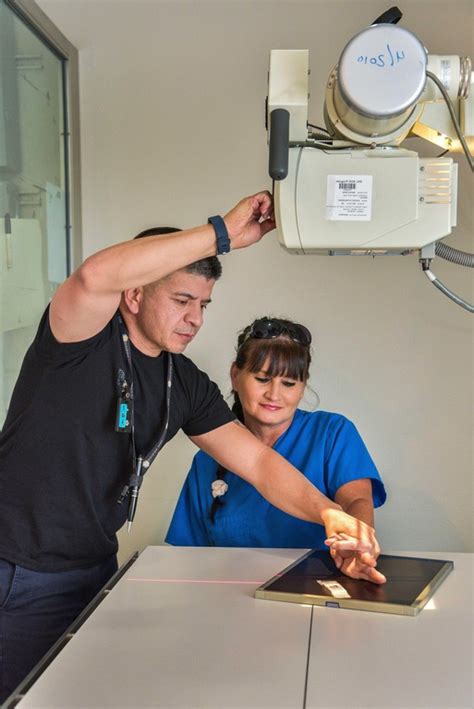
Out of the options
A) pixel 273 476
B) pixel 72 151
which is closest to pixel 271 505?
pixel 273 476

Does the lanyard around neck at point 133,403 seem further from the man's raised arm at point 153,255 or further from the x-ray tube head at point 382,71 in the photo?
the x-ray tube head at point 382,71

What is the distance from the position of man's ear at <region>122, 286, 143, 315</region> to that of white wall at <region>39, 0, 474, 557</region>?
1174 millimetres

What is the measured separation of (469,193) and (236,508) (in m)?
1.47

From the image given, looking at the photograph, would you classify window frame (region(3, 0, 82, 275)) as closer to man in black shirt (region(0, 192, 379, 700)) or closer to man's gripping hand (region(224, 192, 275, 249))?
man in black shirt (region(0, 192, 379, 700))

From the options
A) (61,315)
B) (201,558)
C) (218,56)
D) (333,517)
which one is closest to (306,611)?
(333,517)

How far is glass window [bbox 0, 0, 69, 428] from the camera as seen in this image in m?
2.39

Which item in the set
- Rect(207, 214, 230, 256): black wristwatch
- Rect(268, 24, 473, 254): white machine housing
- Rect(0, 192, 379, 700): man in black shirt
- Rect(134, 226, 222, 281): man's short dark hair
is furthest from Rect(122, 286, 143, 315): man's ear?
Rect(268, 24, 473, 254): white machine housing

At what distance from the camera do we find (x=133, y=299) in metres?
1.74

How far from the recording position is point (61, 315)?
1488 millimetres

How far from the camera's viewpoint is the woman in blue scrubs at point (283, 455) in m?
2.14

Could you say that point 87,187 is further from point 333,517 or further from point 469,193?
point 333,517

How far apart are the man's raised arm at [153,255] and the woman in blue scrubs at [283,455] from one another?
87 cm

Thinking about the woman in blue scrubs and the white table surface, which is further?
the woman in blue scrubs

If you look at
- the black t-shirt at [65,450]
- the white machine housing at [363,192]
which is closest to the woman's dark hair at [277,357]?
the black t-shirt at [65,450]
